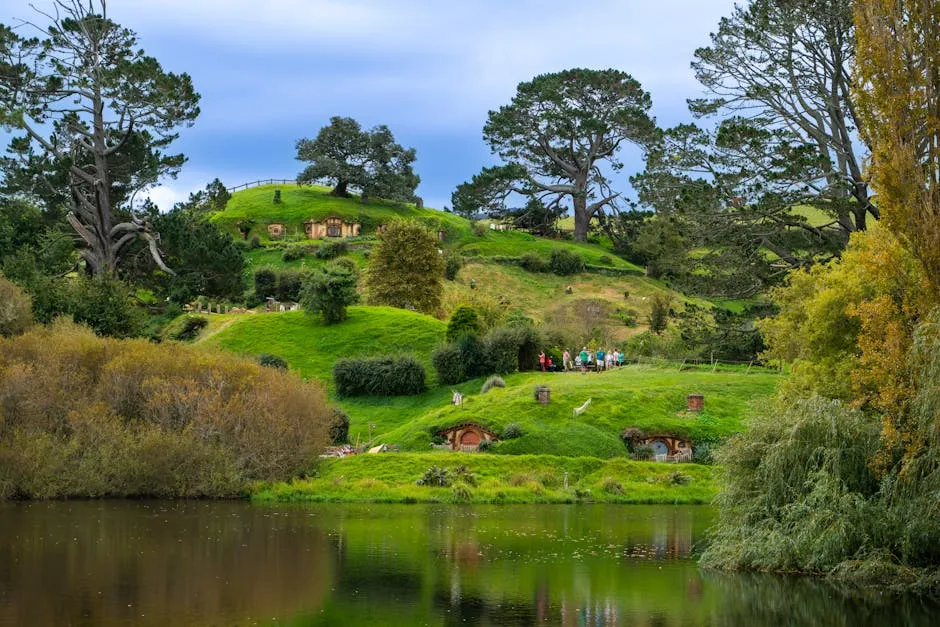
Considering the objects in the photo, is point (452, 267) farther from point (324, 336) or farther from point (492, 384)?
point (492, 384)

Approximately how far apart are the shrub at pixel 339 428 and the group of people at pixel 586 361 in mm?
14552

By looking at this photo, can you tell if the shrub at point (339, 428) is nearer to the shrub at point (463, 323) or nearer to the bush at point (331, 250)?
the shrub at point (463, 323)

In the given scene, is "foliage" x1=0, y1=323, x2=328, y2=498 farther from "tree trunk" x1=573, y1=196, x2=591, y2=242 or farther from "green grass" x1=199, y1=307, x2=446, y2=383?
"tree trunk" x1=573, y1=196, x2=591, y2=242

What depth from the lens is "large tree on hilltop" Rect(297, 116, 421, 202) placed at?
129 meters

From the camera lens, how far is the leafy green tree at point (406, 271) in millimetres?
80625

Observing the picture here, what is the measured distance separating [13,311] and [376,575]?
32273mm

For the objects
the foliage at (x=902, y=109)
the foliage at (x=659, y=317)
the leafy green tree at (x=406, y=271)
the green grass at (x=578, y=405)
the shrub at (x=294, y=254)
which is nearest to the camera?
the foliage at (x=902, y=109)

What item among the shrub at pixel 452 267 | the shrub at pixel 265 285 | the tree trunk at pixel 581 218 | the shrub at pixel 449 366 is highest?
the tree trunk at pixel 581 218

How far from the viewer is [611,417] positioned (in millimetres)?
53344

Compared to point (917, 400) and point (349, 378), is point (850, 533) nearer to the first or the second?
point (917, 400)

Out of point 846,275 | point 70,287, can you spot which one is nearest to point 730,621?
point 846,275

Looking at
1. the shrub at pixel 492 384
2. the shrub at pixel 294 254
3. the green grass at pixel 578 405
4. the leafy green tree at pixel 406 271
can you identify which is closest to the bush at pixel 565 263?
the shrub at pixel 294 254

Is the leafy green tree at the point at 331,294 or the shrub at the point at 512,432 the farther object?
the leafy green tree at the point at 331,294

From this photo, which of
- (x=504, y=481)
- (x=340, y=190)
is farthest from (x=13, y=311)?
(x=340, y=190)
